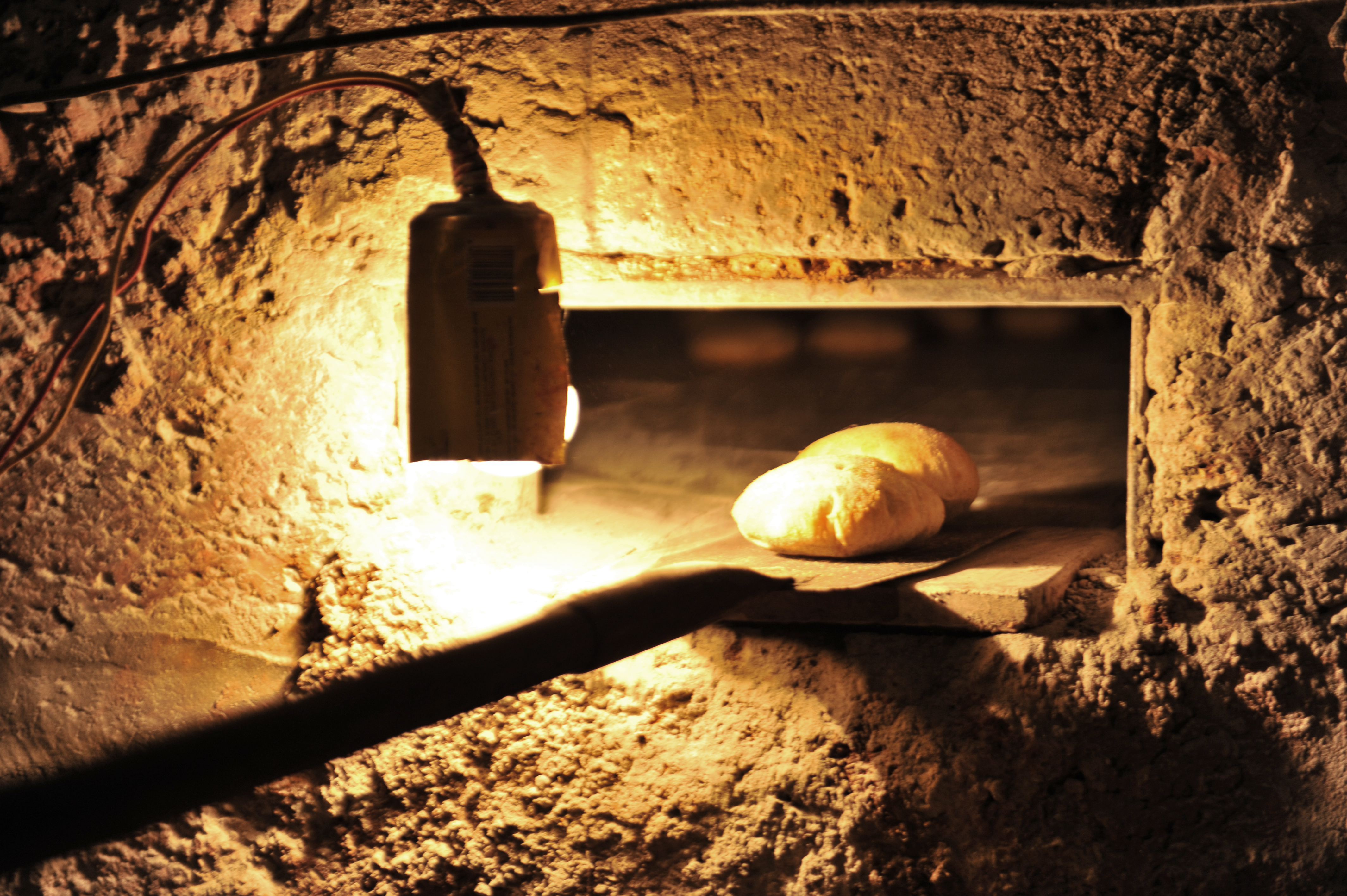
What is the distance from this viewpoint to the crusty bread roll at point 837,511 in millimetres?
1146

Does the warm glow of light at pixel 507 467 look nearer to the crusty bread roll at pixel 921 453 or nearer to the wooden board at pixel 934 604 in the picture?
the wooden board at pixel 934 604

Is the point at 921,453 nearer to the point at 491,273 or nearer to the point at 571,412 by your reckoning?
the point at 571,412

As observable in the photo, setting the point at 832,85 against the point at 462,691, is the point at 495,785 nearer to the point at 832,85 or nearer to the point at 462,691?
the point at 462,691

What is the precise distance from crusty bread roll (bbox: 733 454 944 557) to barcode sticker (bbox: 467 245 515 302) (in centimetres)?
43

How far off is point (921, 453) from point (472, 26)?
2.79ft

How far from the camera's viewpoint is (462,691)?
26.5 inches

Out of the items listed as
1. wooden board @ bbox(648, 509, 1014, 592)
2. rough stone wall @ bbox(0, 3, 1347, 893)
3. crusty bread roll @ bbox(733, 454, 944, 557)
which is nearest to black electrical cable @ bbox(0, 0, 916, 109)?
rough stone wall @ bbox(0, 3, 1347, 893)

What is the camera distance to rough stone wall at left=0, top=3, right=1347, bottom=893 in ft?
3.30

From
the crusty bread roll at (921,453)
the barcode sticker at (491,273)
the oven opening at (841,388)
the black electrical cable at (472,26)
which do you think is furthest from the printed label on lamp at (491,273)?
the oven opening at (841,388)

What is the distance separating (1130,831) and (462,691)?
0.77 m

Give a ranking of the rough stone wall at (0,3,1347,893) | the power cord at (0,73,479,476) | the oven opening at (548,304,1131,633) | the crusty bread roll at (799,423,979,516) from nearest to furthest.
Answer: the rough stone wall at (0,3,1347,893) < the power cord at (0,73,479,476) < the crusty bread roll at (799,423,979,516) < the oven opening at (548,304,1131,633)

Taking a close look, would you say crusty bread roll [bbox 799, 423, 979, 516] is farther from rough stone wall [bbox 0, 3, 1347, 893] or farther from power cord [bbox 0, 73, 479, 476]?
power cord [bbox 0, 73, 479, 476]

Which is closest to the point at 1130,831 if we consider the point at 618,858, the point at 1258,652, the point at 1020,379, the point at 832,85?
the point at 1258,652

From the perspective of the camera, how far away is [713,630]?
1.12 metres
